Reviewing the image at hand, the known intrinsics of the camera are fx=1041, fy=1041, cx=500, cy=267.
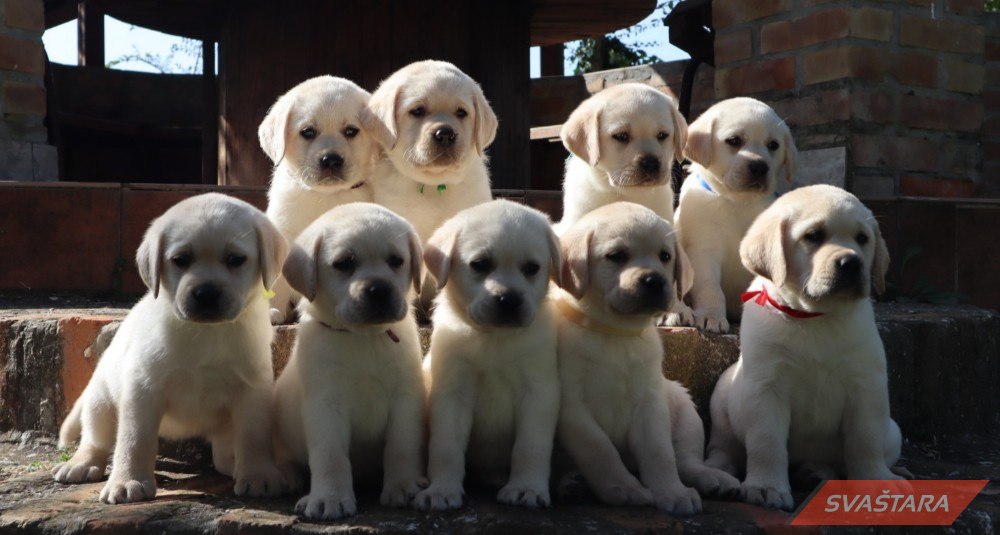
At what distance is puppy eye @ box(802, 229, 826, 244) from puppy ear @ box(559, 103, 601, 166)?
4.05ft

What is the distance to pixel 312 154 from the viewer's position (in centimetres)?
446

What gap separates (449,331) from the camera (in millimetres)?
3693

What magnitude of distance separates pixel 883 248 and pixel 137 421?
2.73 m

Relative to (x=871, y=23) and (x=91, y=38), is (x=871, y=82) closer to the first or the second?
(x=871, y=23)

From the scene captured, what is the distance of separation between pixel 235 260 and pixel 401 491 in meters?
0.97

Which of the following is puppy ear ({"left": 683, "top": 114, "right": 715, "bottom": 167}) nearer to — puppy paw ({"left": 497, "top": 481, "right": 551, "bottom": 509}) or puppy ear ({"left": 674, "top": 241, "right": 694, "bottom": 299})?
puppy ear ({"left": 674, "top": 241, "right": 694, "bottom": 299})

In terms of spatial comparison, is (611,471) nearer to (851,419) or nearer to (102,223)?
(851,419)

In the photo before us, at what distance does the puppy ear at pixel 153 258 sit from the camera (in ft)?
11.6

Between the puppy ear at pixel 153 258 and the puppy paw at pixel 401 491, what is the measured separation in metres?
1.05

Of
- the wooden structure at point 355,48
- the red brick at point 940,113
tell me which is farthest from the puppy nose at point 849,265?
the wooden structure at point 355,48

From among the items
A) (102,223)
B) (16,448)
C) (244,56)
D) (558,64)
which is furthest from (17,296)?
(558,64)

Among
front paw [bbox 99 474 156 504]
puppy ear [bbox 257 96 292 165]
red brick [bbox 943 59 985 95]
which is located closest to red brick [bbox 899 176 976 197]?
red brick [bbox 943 59 985 95]

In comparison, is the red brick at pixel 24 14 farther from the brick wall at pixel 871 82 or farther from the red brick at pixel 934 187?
the red brick at pixel 934 187

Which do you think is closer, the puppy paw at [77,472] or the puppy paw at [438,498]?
the puppy paw at [438,498]
